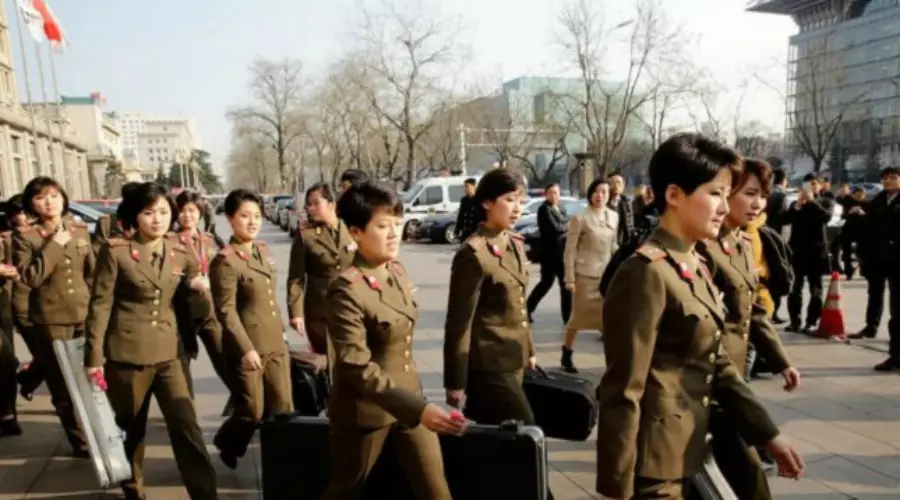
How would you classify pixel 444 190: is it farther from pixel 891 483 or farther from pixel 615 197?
pixel 891 483

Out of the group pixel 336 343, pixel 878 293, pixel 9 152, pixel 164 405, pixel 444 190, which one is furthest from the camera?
pixel 9 152

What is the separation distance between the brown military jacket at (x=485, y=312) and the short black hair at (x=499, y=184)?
0.16 meters

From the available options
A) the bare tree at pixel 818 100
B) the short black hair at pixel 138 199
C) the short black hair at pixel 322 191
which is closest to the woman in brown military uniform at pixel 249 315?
the short black hair at pixel 138 199

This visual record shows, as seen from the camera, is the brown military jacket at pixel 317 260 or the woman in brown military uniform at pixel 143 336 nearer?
the woman in brown military uniform at pixel 143 336

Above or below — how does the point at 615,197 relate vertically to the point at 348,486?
above

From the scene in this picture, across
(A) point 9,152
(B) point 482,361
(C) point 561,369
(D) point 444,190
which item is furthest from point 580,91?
(B) point 482,361

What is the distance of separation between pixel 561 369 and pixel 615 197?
6.43ft

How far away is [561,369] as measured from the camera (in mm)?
5570

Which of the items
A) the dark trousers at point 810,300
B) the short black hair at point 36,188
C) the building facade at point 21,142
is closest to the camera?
the short black hair at point 36,188

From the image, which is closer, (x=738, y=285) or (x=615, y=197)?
(x=738, y=285)

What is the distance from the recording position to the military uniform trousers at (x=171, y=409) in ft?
10.00

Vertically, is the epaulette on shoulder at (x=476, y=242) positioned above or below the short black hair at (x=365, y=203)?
below

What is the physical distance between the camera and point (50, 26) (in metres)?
27.1

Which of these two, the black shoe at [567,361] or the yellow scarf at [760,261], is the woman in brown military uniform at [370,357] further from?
the black shoe at [567,361]
